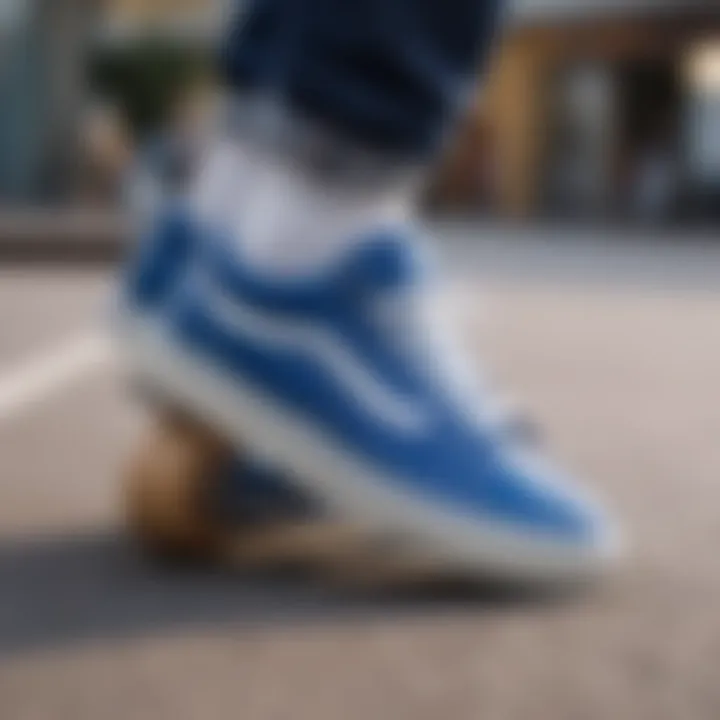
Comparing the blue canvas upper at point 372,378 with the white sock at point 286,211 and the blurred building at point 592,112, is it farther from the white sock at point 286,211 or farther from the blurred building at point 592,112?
the blurred building at point 592,112

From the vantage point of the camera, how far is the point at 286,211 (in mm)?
793

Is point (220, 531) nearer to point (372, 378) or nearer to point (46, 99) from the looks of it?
point (372, 378)

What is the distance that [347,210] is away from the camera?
0.79m

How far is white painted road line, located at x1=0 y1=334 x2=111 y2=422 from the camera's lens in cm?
121

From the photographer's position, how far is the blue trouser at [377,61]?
77 centimetres

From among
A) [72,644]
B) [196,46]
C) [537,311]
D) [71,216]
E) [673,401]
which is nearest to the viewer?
[72,644]

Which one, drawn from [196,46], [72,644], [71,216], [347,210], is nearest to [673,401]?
[347,210]

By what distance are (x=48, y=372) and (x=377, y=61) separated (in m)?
0.67

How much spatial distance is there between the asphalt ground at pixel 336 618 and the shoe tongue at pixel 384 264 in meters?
0.13

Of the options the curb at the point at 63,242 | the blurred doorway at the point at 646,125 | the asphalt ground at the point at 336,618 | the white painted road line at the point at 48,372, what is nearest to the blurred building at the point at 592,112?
the blurred doorway at the point at 646,125

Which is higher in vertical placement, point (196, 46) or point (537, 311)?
point (196, 46)

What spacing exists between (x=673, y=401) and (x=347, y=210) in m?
0.55

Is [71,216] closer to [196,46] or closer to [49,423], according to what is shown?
[196,46]

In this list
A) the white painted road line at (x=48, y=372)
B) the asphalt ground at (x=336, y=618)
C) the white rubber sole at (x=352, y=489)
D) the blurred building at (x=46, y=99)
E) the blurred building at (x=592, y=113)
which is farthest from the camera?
the blurred building at (x=592, y=113)
